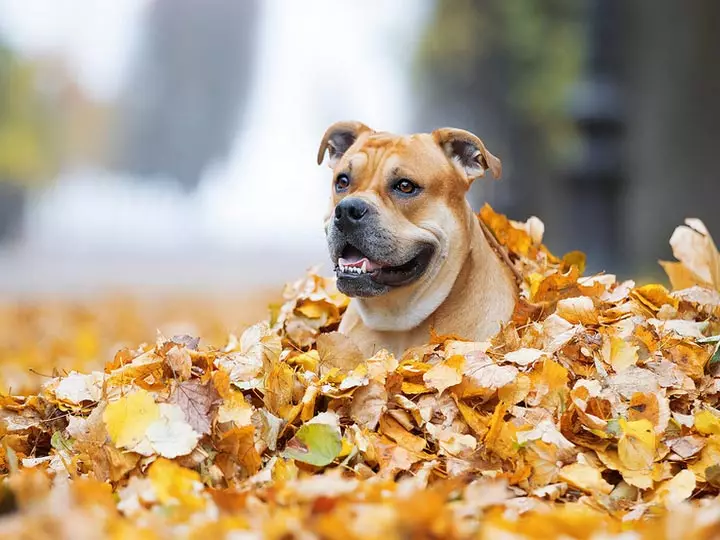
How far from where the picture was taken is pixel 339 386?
3.27m

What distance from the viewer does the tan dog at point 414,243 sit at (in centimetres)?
372

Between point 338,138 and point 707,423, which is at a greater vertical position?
point 338,138

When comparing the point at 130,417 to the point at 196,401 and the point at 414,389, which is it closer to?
the point at 196,401

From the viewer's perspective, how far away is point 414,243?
3.73 m

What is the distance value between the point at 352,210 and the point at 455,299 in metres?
0.59

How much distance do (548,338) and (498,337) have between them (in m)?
0.18

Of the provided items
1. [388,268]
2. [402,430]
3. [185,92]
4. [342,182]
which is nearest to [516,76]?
[342,182]

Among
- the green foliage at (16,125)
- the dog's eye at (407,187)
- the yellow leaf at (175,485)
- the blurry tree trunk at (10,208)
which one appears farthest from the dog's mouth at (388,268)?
the blurry tree trunk at (10,208)

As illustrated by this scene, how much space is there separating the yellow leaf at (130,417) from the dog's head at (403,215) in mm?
1071

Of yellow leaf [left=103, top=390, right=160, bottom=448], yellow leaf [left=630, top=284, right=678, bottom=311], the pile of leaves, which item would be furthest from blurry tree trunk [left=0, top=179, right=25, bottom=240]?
yellow leaf [left=103, top=390, right=160, bottom=448]

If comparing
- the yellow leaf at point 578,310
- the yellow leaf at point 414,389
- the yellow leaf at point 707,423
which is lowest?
the yellow leaf at point 414,389

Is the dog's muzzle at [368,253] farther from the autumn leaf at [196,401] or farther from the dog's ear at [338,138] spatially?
the autumn leaf at [196,401]

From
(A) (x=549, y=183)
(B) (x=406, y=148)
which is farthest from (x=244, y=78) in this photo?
(B) (x=406, y=148)

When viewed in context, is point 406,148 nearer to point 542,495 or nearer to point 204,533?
point 542,495
